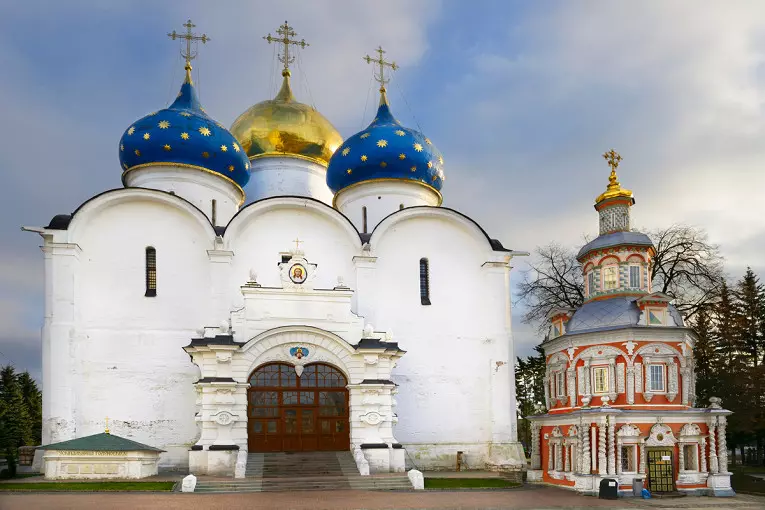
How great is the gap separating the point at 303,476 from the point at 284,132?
16.1 metres

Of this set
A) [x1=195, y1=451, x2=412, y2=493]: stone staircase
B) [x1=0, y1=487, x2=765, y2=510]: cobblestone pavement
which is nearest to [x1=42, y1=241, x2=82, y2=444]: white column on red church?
[x1=0, y1=487, x2=765, y2=510]: cobblestone pavement

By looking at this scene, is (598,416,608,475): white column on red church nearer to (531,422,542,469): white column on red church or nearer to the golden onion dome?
(531,422,542,469): white column on red church

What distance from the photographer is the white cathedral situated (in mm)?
21141

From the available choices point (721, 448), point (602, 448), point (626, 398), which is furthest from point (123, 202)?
point (721, 448)

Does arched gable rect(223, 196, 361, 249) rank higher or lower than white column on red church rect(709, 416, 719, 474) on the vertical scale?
higher

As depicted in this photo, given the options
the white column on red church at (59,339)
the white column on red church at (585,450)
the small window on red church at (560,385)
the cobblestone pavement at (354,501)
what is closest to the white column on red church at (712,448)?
the cobblestone pavement at (354,501)

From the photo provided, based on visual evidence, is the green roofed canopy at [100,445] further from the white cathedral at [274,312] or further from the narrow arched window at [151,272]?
the narrow arched window at [151,272]

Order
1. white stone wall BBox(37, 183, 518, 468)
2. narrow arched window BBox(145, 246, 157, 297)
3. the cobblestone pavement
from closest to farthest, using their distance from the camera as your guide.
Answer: the cobblestone pavement < white stone wall BBox(37, 183, 518, 468) < narrow arched window BBox(145, 246, 157, 297)

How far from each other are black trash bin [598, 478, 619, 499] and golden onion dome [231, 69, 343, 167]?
17895 millimetres

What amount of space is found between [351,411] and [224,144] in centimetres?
1074

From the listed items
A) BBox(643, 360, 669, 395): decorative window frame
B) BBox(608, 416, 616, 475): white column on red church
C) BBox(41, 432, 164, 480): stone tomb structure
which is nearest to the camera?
BBox(608, 416, 616, 475): white column on red church

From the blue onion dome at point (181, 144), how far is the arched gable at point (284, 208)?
2.85 metres

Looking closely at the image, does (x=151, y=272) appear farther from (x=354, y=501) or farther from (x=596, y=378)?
(x=596, y=378)

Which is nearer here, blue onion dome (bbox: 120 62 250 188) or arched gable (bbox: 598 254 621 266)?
arched gable (bbox: 598 254 621 266)
